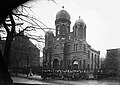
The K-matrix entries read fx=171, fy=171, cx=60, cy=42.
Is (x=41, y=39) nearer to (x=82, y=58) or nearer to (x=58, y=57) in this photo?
(x=82, y=58)

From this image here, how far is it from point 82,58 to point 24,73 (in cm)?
1778

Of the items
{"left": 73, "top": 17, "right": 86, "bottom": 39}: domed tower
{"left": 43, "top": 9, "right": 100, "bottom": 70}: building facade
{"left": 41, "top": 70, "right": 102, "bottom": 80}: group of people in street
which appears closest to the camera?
{"left": 41, "top": 70, "right": 102, "bottom": 80}: group of people in street

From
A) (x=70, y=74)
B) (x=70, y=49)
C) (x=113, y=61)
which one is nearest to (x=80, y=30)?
(x=70, y=49)

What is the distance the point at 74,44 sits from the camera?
4275 centimetres

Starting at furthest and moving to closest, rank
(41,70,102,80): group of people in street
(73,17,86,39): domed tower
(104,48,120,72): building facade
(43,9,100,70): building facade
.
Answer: (73,17,86,39): domed tower, (43,9,100,70): building facade, (104,48,120,72): building facade, (41,70,102,80): group of people in street

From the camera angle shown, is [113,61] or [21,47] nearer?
[21,47]

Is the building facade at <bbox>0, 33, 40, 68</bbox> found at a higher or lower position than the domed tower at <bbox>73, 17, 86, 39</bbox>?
→ lower

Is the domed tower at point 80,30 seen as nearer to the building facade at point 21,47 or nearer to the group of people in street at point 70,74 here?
the group of people in street at point 70,74

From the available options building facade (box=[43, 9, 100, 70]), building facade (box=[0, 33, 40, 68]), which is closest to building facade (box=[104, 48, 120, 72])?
building facade (box=[43, 9, 100, 70])

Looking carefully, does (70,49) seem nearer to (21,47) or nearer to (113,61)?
(113,61)

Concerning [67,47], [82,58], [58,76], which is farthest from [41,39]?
[67,47]

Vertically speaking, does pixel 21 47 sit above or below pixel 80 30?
below

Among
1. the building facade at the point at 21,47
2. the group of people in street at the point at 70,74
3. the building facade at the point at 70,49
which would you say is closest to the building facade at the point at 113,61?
the group of people in street at the point at 70,74

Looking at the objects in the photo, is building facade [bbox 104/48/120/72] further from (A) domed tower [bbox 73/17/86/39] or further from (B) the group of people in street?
(A) domed tower [bbox 73/17/86/39]
